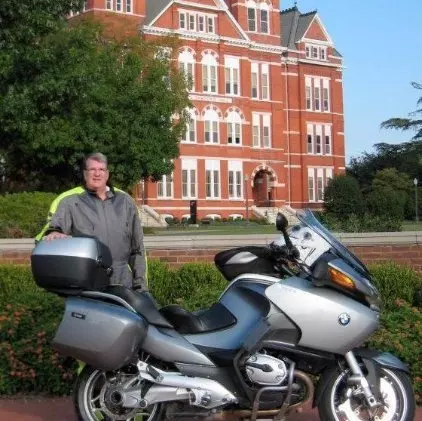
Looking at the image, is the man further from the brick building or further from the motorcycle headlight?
the brick building

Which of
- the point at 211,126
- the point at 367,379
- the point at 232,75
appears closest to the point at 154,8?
the point at 232,75

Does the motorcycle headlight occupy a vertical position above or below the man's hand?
below

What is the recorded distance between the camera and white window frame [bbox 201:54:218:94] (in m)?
54.9

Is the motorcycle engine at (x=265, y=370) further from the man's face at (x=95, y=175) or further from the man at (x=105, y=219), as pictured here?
the man's face at (x=95, y=175)

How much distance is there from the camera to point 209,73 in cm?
5519

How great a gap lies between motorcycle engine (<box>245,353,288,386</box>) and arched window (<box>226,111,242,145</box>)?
51690 mm

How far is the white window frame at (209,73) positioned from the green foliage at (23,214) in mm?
41288

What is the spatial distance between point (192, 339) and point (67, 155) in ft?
101

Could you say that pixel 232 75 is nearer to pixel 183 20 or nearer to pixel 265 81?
pixel 265 81

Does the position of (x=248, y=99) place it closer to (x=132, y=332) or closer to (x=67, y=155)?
(x=67, y=155)

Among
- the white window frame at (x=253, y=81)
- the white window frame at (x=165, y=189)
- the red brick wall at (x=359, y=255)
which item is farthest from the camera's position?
the white window frame at (x=253, y=81)

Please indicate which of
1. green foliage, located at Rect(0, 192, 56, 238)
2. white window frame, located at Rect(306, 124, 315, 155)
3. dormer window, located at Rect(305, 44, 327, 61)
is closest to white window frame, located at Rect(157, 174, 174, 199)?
white window frame, located at Rect(306, 124, 315, 155)

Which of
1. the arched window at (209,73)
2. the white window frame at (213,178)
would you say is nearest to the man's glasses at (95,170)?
the white window frame at (213,178)

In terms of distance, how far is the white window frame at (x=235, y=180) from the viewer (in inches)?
2216
